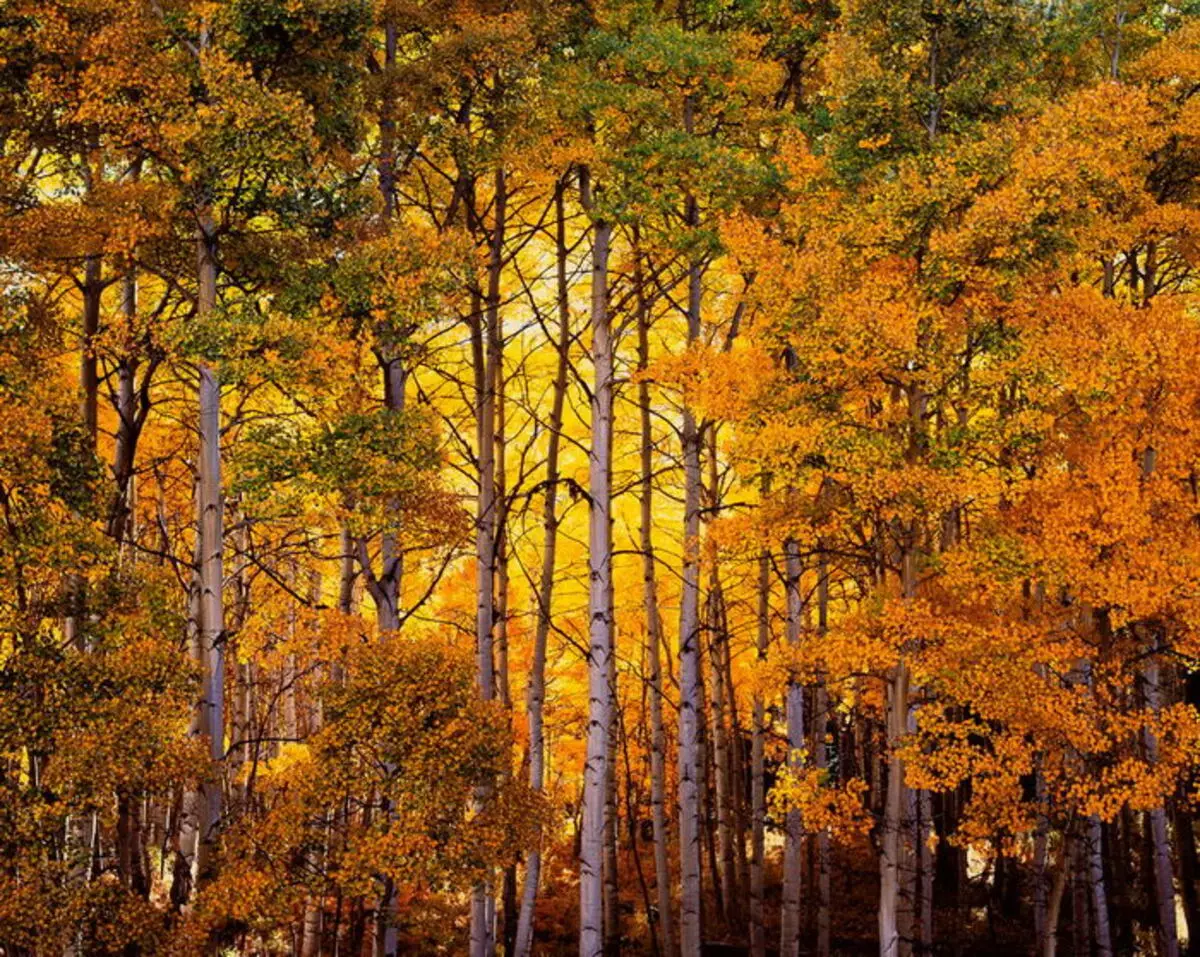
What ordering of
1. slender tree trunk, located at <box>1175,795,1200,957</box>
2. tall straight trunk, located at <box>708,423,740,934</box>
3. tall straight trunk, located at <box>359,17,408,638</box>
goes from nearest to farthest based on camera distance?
tall straight trunk, located at <box>359,17,408,638</box> → slender tree trunk, located at <box>1175,795,1200,957</box> → tall straight trunk, located at <box>708,423,740,934</box>

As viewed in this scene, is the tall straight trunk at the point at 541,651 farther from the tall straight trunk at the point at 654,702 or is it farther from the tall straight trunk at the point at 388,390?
the tall straight trunk at the point at 388,390

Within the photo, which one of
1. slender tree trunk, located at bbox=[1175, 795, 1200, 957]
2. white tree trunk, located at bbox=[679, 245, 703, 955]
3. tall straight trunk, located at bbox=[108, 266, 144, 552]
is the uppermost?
tall straight trunk, located at bbox=[108, 266, 144, 552]

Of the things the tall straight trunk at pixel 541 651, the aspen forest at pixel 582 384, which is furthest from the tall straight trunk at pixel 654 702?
the aspen forest at pixel 582 384

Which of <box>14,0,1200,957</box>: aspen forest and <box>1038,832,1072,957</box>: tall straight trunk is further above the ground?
<box>14,0,1200,957</box>: aspen forest

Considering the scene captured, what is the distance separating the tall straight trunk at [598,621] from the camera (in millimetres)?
11484

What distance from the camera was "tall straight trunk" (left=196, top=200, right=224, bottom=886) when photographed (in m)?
9.73

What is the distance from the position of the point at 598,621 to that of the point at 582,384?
332cm

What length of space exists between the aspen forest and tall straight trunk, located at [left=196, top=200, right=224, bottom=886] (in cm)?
4

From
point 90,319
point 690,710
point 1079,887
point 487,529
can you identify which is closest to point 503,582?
point 487,529

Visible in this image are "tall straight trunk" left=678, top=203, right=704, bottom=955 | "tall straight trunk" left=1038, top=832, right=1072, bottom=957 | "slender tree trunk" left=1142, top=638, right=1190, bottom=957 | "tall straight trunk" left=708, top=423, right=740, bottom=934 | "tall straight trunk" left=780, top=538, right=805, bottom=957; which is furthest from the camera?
"tall straight trunk" left=708, top=423, right=740, bottom=934

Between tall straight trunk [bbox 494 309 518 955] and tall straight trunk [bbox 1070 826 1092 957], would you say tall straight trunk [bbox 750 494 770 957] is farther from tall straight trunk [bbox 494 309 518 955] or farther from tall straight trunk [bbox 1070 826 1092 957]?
tall straight trunk [bbox 1070 826 1092 957]

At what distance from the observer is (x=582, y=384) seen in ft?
45.6

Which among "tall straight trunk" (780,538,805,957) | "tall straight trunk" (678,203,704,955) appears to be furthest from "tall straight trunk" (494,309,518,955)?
"tall straight trunk" (780,538,805,957)

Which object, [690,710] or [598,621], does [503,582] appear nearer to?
[690,710]
